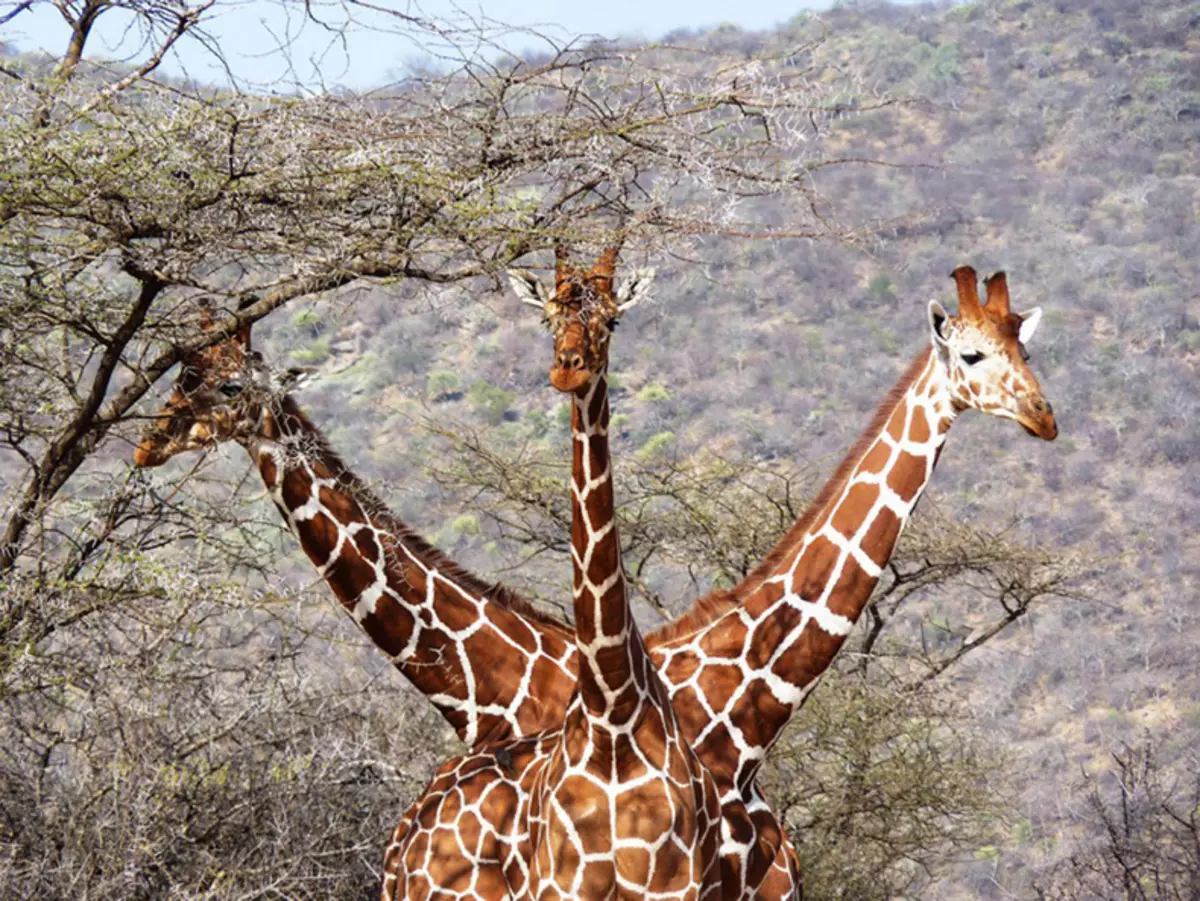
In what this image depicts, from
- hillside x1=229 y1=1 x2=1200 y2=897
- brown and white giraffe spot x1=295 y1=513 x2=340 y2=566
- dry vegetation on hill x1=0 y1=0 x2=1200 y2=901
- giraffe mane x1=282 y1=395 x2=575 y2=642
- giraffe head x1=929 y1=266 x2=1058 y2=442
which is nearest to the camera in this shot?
dry vegetation on hill x1=0 y1=0 x2=1200 y2=901

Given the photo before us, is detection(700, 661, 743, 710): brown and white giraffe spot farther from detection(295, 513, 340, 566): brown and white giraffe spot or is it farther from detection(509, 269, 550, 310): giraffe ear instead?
detection(509, 269, 550, 310): giraffe ear

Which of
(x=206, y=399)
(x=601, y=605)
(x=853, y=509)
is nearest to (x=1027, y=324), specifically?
(x=853, y=509)

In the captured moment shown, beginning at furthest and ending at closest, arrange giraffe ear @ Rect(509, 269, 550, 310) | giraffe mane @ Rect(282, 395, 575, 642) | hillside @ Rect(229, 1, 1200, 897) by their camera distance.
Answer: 1. hillside @ Rect(229, 1, 1200, 897)
2. giraffe mane @ Rect(282, 395, 575, 642)
3. giraffe ear @ Rect(509, 269, 550, 310)

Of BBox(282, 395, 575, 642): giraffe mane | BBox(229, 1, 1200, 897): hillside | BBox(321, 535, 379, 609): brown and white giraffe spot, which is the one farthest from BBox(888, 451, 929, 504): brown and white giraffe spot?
BBox(229, 1, 1200, 897): hillside

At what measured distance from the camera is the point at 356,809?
30.9ft

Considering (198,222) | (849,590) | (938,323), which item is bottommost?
(849,590)

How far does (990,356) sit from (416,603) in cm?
245

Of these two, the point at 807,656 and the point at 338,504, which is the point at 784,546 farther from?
the point at 338,504

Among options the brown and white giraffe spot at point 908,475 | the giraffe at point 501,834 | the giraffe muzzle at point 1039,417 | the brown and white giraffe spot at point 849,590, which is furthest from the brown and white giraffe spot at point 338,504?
the giraffe muzzle at point 1039,417

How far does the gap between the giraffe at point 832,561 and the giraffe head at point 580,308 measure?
1896mm

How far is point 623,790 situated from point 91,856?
2.15 m

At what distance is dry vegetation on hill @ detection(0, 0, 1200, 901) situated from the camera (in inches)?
235

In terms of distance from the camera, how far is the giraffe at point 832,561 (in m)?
6.49

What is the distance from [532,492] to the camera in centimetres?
1227
